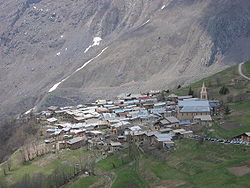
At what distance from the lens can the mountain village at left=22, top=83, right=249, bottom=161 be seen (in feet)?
179

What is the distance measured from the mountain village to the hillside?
6.81 ft

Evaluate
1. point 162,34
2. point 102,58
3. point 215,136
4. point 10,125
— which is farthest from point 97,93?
point 215,136

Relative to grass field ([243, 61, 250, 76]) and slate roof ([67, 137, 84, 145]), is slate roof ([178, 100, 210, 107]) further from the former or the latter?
grass field ([243, 61, 250, 76])

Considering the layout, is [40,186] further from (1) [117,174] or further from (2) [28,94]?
(2) [28,94]

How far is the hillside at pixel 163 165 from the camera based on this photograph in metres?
39.1

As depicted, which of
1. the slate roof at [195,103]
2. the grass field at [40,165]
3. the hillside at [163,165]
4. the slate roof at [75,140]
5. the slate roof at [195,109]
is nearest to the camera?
the hillside at [163,165]

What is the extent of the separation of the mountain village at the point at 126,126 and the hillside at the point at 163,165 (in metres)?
2.07

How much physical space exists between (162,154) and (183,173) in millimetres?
6390

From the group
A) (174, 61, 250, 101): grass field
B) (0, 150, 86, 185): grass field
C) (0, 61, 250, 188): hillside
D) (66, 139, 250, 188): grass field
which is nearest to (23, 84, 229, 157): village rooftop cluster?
(0, 61, 250, 188): hillside

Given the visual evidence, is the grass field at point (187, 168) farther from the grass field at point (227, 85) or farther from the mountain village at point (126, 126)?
the grass field at point (227, 85)

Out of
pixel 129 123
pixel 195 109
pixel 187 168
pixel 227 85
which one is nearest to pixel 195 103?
pixel 195 109

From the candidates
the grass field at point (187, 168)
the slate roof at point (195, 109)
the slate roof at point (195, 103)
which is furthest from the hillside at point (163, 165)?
the slate roof at point (195, 103)

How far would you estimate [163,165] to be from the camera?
1764 inches

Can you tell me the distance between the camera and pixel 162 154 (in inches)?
1877
